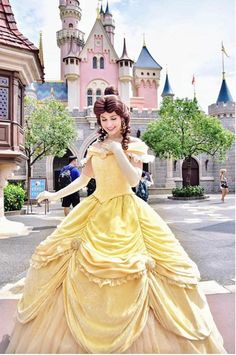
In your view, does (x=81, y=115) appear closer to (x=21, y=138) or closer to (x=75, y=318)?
(x=21, y=138)

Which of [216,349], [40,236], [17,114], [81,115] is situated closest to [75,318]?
[216,349]

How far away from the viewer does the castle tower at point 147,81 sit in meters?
31.5

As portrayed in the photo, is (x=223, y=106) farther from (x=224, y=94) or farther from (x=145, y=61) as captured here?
(x=145, y=61)

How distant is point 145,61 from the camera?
32281 millimetres

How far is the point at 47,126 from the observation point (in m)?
16.0

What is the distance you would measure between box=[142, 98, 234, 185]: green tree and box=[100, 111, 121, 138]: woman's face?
15801 mm

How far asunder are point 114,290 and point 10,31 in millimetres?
7428

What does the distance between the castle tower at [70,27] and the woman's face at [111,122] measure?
32378 millimetres

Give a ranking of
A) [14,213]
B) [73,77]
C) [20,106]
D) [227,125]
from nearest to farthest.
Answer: [20,106] < [14,213] < [73,77] < [227,125]

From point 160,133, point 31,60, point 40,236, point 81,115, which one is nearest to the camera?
point 40,236

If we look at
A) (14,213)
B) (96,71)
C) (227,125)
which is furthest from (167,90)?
(14,213)

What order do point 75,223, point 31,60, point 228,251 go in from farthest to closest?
point 31,60 → point 228,251 → point 75,223

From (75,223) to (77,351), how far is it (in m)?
0.71

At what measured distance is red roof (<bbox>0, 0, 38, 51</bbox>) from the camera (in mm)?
6969
